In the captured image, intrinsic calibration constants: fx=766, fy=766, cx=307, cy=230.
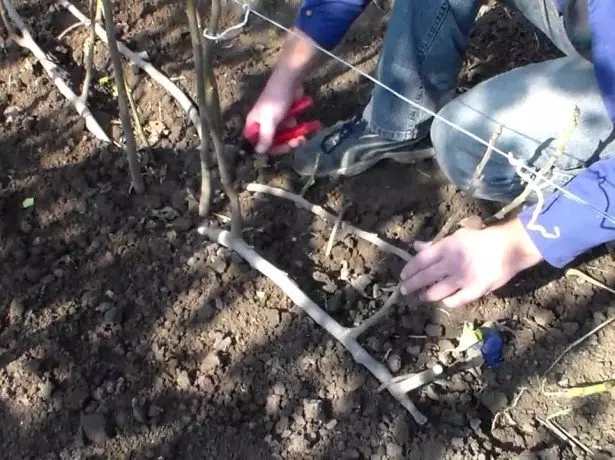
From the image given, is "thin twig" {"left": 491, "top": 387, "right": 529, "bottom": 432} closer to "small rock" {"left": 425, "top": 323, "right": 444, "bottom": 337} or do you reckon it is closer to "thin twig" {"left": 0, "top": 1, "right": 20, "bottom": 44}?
"small rock" {"left": 425, "top": 323, "right": 444, "bottom": 337}

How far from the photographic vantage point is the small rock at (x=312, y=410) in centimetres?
148

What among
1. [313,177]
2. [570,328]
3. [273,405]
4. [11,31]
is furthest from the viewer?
[11,31]

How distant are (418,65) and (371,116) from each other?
17 centimetres

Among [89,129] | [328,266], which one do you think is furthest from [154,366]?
[89,129]

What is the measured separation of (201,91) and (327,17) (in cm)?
52

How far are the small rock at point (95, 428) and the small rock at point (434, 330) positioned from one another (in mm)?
668

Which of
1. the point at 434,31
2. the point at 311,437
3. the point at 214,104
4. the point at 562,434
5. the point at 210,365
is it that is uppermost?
the point at 214,104

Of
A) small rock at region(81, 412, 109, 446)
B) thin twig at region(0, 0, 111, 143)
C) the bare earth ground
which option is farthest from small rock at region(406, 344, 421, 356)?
thin twig at region(0, 0, 111, 143)

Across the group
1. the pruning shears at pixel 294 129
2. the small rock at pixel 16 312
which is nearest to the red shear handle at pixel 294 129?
the pruning shears at pixel 294 129

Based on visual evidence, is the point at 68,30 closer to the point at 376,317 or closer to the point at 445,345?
the point at 376,317

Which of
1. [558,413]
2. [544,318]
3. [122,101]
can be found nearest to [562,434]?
[558,413]

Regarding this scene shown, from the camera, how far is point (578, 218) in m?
1.33

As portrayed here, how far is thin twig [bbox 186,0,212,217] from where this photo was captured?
3.85 ft

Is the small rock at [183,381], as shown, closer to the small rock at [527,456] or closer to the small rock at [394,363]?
the small rock at [394,363]
